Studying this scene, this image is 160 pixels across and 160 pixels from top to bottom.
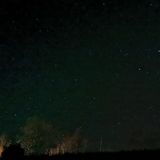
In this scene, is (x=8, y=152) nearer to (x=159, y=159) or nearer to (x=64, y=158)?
(x=64, y=158)

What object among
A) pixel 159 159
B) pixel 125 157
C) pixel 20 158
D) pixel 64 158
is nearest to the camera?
pixel 159 159

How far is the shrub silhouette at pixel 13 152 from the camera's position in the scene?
3372 cm

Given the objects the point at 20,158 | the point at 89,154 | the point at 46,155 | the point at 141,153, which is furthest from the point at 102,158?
the point at 20,158

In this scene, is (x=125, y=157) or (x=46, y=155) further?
(x=46, y=155)

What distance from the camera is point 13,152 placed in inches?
1334

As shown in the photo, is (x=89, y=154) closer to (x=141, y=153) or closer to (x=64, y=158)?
(x=64, y=158)

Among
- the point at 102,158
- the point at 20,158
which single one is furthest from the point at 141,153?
the point at 20,158

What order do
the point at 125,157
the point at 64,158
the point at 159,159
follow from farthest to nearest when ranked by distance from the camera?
the point at 64,158, the point at 125,157, the point at 159,159

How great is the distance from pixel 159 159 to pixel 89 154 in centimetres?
636

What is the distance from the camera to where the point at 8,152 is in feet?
112

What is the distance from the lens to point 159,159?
2492 centimetres

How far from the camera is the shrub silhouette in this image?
33719 millimetres

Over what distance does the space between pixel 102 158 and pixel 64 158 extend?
405 cm

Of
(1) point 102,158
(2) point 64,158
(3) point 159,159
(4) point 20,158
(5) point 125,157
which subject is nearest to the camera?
(3) point 159,159
